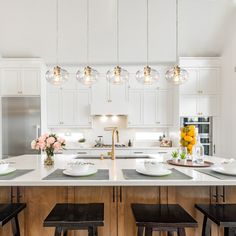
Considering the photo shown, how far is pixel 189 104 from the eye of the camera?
459 cm

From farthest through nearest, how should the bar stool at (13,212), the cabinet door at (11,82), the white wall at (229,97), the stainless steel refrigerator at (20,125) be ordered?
the cabinet door at (11,82) < the stainless steel refrigerator at (20,125) < the white wall at (229,97) < the bar stool at (13,212)

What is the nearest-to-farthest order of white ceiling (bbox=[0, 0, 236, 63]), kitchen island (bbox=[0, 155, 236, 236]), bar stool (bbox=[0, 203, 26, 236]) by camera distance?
bar stool (bbox=[0, 203, 26, 236]), kitchen island (bbox=[0, 155, 236, 236]), white ceiling (bbox=[0, 0, 236, 63])

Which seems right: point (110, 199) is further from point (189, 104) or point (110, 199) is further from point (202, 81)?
point (202, 81)

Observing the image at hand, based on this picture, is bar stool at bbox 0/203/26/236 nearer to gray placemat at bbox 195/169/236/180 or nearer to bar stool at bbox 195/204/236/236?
bar stool at bbox 195/204/236/236

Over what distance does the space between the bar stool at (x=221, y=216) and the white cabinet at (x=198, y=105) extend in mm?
2985

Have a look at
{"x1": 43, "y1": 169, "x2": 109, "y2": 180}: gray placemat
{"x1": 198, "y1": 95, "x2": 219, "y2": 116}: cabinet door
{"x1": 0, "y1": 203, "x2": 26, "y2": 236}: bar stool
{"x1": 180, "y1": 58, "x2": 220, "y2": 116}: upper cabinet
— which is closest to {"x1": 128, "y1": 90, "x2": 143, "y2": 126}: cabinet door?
{"x1": 180, "y1": 58, "x2": 220, "y2": 116}: upper cabinet

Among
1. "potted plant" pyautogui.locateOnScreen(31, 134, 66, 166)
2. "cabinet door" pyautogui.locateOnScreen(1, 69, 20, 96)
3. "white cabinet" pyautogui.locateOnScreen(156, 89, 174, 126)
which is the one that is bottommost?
"potted plant" pyautogui.locateOnScreen(31, 134, 66, 166)

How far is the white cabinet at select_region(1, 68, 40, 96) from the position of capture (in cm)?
452

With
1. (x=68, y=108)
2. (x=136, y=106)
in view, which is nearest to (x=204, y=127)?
(x=136, y=106)

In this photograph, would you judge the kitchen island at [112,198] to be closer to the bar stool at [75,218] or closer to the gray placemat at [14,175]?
the gray placemat at [14,175]

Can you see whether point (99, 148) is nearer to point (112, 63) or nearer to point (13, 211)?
point (112, 63)

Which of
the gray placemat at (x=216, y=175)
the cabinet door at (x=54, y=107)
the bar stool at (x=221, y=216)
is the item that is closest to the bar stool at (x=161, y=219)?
the bar stool at (x=221, y=216)

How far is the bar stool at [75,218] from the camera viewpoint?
1534 millimetres

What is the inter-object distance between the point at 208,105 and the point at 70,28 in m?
3.37
